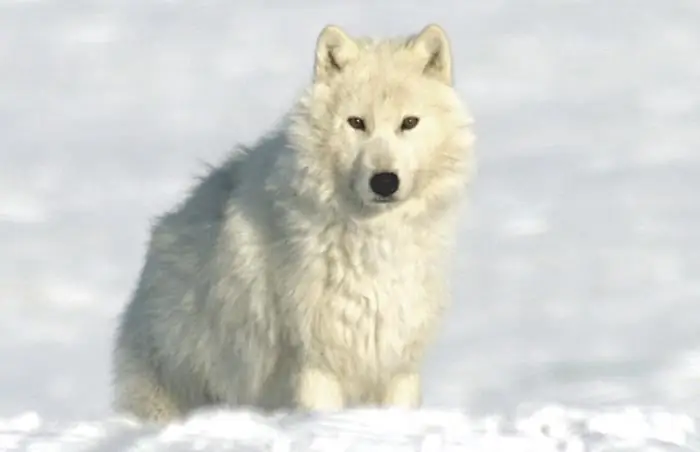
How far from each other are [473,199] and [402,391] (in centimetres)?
903

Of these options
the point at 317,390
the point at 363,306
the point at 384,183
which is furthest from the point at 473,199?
the point at 384,183

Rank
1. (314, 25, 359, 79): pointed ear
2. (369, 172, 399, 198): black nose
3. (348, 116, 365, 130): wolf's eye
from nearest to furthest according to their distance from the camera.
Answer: (369, 172, 399, 198): black nose → (348, 116, 365, 130): wolf's eye → (314, 25, 359, 79): pointed ear

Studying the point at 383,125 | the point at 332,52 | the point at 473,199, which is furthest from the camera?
the point at 473,199

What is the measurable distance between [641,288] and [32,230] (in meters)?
6.47

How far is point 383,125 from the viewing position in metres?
7.15

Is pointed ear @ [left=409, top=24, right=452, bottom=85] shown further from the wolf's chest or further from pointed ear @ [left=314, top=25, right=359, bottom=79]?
the wolf's chest

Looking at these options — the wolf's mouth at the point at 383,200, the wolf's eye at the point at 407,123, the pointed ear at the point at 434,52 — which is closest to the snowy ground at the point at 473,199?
the wolf's mouth at the point at 383,200

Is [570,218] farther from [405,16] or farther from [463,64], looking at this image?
[405,16]

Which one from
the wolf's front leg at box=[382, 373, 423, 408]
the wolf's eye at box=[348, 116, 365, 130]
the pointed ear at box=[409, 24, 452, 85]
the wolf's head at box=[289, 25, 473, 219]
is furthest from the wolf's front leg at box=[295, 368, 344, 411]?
the pointed ear at box=[409, 24, 452, 85]

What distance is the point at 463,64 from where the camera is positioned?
22.1 metres

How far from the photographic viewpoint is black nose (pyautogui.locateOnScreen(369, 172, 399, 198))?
7.00 m

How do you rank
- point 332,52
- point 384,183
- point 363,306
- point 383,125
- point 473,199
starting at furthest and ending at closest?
point 473,199 < point 332,52 < point 363,306 < point 383,125 < point 384,183

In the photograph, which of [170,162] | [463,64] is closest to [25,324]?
[170,162]

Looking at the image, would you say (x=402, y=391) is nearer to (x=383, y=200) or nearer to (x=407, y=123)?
(x=383, y=200)
